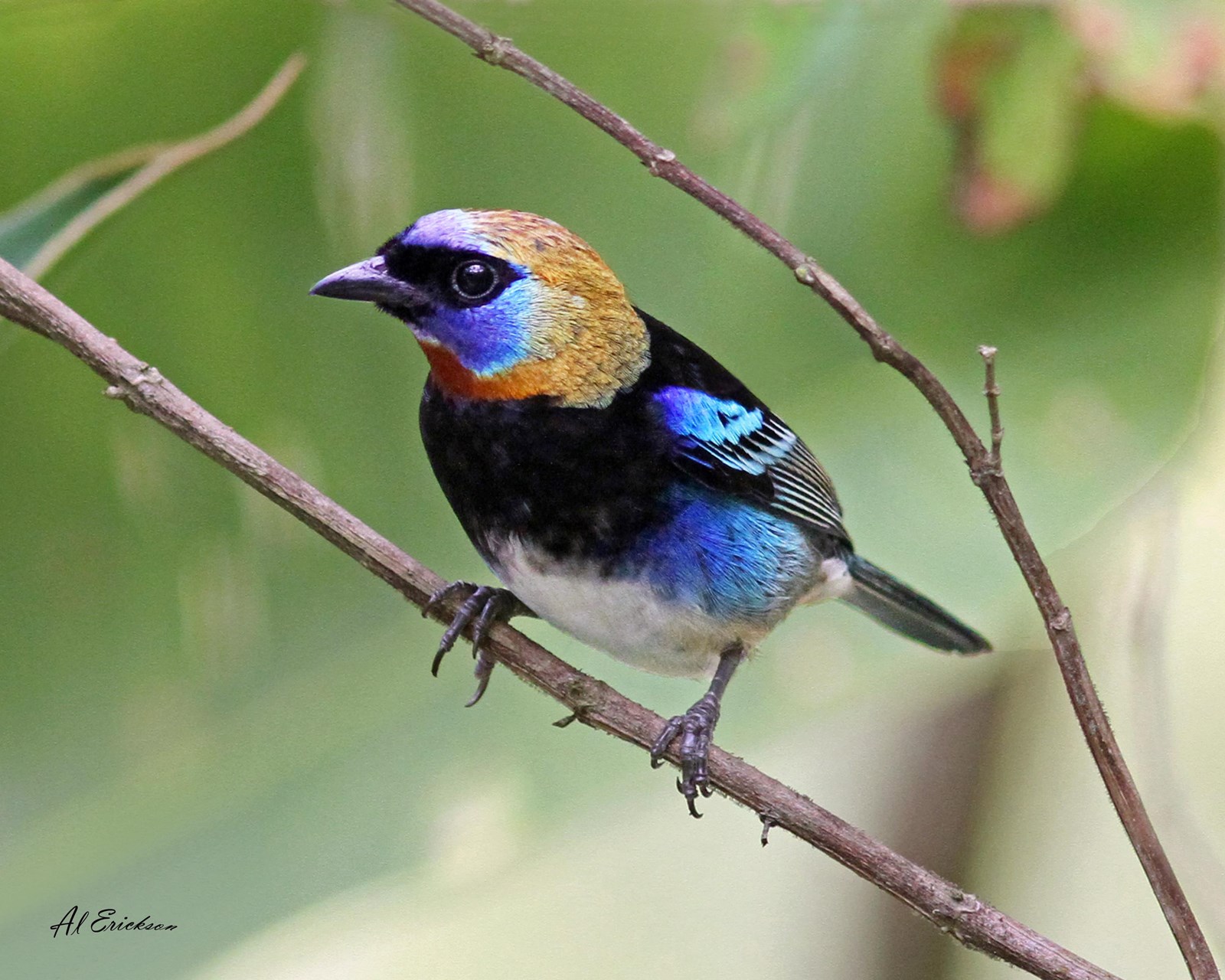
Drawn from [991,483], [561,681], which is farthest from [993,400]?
[561,681]

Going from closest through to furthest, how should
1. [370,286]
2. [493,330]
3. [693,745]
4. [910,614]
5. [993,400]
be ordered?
[993,400], [370,286], [493,330], [693,745], [910,614]

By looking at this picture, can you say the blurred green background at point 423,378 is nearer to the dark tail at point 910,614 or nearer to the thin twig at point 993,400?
the dark tail at point 910,614

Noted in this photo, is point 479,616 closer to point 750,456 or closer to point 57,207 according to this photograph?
point 750,456

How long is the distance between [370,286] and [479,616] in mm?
594

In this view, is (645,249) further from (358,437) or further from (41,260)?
(41,260)

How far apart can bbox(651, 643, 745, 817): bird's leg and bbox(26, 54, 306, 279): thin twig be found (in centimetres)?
104

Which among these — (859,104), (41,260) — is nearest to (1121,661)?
(859,104)

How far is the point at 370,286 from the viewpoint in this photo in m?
1.89

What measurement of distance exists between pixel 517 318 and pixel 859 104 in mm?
873

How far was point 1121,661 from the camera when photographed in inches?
111

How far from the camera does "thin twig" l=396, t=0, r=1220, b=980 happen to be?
5.07 feet

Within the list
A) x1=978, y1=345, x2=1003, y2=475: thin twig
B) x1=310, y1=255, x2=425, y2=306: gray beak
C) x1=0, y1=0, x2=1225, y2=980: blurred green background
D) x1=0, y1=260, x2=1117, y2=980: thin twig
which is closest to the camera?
x1=978, y1=345, x2=1003, y2=475: thin twig
